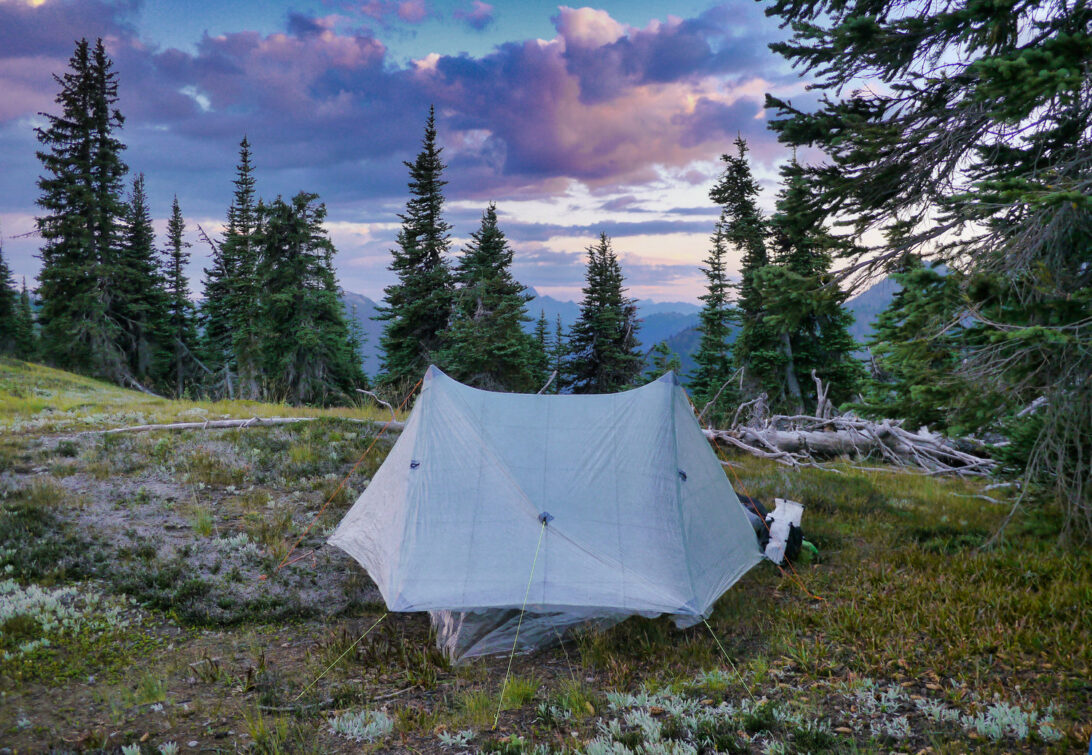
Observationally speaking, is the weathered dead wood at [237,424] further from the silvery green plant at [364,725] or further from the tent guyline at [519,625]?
the silvery green plant at [364,725]

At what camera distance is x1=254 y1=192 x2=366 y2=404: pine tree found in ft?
110

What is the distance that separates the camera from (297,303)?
3406 centimetres

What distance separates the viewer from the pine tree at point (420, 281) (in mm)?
33812

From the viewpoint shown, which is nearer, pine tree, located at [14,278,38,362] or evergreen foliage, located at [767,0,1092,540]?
evergreen foliage, located at [767,0,1092,540]

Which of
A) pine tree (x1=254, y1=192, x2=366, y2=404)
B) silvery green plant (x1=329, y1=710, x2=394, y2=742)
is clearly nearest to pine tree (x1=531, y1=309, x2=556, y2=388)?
→ pine tree (x1=254, y1=192, x2=366, y2=404)

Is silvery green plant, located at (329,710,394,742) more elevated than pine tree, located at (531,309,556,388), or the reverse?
pine tree, located at (531,309,556,388)

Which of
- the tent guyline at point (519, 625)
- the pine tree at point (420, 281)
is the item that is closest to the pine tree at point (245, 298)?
the pine tree at point (420, 281)

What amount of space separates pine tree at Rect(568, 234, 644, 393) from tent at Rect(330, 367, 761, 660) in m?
30.5

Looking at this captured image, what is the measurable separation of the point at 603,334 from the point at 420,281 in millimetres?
12802

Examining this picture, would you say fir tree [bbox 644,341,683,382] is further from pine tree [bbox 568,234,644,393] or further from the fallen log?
the fallen log

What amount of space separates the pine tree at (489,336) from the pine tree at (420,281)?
1332mm

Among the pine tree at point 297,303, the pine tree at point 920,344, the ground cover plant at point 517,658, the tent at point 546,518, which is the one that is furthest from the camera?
the pine tree at point 297,303

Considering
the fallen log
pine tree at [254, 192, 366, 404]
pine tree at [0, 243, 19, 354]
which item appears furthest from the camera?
pine tree at [0, 243, 19, 354]

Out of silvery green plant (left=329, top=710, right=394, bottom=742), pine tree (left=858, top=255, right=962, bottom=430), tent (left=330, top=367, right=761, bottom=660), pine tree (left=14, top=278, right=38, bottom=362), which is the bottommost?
silvery green plant (left=329, top=710, right=394, bottom=742)
